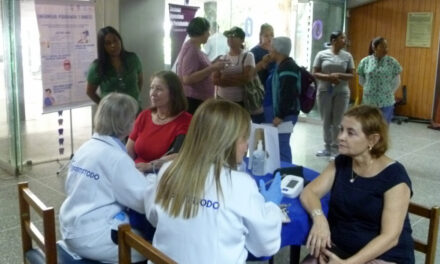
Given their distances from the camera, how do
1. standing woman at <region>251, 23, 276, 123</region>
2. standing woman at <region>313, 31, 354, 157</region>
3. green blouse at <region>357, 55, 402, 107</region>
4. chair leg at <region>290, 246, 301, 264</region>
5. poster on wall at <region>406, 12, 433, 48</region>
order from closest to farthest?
1. chair leg at <region>290, 246, 301, 264</region>
2. standing woman at <region>251, 23, 276, 123</region>
3. green blouse at <region>357, 55, 402, 107</region>
4. standing woman at <region>313, 31, 354, 157</region>
5. poster on wall at <region>406, 12, 433, 48</region>

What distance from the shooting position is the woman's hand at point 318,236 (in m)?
1.93

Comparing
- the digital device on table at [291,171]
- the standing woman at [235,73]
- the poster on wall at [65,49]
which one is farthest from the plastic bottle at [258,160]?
the poster on wall at [65,49]

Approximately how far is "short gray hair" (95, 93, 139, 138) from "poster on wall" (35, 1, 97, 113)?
8.76 feet

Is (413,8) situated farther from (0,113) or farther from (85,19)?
(0,113)

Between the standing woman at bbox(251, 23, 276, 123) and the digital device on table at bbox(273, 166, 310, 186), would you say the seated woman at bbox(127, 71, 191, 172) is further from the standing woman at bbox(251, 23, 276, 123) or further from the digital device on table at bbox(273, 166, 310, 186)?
the standing woman at bbox(251, 23, 276, 123)

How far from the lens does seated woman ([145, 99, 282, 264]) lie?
5.08ft

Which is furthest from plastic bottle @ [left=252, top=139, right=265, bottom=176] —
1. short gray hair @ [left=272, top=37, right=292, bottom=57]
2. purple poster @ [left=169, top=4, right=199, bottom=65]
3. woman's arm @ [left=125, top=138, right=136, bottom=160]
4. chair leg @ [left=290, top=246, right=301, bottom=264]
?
purple poster @ [left=169, top=4, right=199, bottom=65]

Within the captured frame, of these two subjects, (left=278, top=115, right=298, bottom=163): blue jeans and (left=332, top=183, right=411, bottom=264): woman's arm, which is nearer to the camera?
(left=332, top=183, right=411, bottom=264): woman's arm

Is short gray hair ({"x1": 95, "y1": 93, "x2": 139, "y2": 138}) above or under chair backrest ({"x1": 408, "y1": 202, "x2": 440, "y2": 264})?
above

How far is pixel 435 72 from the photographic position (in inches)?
310

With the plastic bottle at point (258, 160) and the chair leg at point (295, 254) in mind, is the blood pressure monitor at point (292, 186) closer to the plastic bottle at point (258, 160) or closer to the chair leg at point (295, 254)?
the plastic bottle at point (258, 160)

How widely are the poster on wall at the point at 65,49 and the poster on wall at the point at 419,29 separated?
17.7 ft

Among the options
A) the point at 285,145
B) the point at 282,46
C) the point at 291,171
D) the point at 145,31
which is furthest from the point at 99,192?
the point at 145,31

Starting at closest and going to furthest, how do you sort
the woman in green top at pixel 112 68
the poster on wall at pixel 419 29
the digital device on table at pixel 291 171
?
the digital device on table at pixel 291 171, the woman in green top at pixel 112 68, the poster on wall at pixel 419 29
